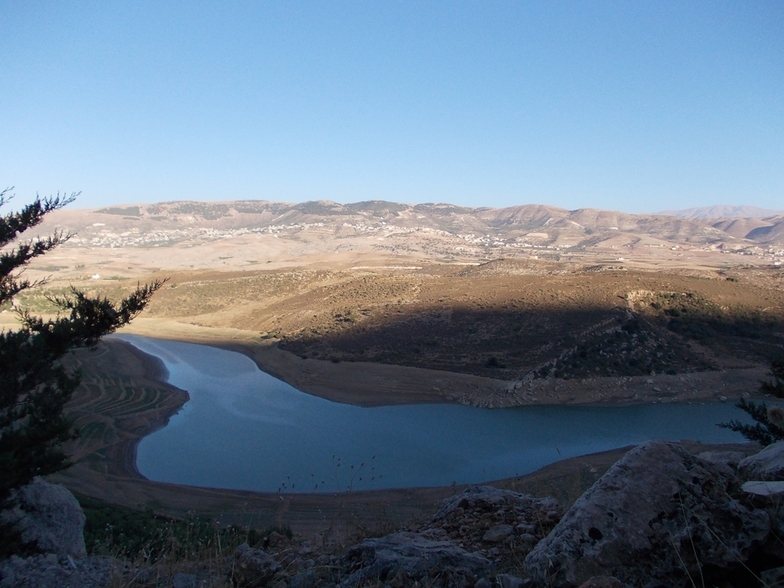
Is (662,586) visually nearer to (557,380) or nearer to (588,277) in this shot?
(557,380)

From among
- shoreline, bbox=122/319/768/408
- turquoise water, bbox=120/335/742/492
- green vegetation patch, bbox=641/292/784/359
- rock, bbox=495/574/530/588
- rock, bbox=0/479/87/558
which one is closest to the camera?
rock, bbox=495/574/530/588

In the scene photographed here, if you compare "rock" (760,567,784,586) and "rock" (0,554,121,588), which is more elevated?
"rock" (760,567,784,586)

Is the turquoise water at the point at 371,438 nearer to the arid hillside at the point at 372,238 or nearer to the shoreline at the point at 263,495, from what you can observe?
the shoreline at the point at 263,495

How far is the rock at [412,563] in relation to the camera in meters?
3.47

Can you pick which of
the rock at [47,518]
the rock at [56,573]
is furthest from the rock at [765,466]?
the rock at [47,518]

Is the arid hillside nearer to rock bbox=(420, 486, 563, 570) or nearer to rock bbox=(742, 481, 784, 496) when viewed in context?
rock bbox=(420, 486, 563, 570)

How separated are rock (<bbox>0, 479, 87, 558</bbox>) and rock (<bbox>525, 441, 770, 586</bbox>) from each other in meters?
5.49

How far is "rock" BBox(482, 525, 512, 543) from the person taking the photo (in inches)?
162

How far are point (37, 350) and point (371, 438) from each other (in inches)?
571

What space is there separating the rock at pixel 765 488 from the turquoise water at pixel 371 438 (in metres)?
11.7

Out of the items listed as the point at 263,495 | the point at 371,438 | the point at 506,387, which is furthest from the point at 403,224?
the point at 263,495

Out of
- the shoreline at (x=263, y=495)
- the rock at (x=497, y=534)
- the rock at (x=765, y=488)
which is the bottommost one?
the shoreline at (x=263, y=495)

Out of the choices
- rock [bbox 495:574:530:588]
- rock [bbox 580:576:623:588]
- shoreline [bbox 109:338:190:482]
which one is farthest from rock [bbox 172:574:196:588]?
shoreline [bbox 109:338:190:482]

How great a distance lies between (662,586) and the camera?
9.29ft
